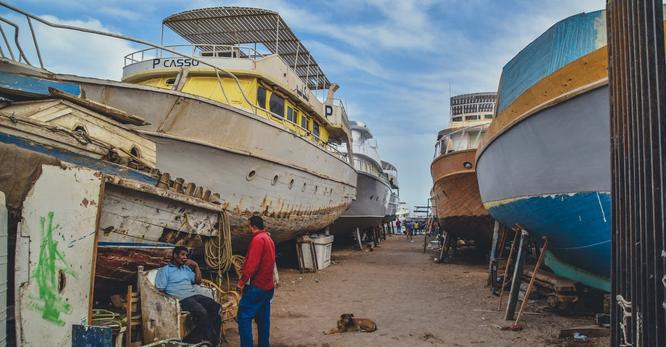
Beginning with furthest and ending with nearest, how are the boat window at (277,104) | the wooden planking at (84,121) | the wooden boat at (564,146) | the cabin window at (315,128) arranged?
the cabin window at (315,128) < the boat window at (277,104) < the wooden boat at (564,146) < the wooden planking at (84,121)

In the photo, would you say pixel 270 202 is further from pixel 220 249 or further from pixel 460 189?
pixel 460 189

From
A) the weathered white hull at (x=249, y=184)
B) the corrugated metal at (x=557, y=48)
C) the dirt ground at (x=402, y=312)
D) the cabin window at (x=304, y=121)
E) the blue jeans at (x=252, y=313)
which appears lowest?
the dirt ground at (x=402, y=312)

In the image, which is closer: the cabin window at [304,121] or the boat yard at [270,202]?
the boat yard at [270,202]

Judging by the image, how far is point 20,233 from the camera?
118 inches

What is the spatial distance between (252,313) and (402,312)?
2.84 metres

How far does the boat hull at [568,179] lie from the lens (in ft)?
13.9

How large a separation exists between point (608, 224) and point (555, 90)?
1396mm

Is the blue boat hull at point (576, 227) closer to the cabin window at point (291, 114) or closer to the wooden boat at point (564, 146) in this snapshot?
the wooden boat at point (564, 146)

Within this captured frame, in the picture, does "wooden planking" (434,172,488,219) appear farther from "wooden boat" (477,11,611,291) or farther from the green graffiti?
the green graffiti

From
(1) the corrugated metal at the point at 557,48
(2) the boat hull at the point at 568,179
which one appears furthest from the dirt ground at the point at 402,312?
(1) the corrugated metal at the point at 557,48

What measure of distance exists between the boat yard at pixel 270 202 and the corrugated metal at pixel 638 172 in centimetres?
1

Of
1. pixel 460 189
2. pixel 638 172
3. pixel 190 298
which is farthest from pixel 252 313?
pixel 460 189

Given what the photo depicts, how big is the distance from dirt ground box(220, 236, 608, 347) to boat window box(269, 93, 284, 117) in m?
3.46

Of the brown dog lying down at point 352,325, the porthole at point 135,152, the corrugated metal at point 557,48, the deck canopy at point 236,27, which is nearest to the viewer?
the porthole at point 135,152
